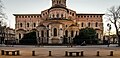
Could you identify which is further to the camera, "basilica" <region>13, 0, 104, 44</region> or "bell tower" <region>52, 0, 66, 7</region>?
"bell tower" <region>52, 0, 66, 7</region>

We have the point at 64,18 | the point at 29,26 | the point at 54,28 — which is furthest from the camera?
the point at 29,26

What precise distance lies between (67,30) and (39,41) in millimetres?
10993

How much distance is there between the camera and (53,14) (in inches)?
3959

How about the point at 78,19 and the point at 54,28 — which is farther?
the point at 78,19

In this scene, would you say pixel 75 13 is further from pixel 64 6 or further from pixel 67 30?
pixel 67 30

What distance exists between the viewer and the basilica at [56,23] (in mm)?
92156

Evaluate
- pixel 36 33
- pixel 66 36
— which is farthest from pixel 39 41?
pixel 66 36

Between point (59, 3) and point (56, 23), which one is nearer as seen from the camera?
point (56, 23)

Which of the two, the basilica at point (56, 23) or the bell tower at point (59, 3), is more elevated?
the bell tower at point (59, 3)

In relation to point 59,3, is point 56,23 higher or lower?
lower

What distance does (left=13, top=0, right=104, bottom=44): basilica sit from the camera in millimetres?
92156

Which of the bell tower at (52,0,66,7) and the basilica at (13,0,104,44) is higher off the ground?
the bell tower at (52,0,66,7)

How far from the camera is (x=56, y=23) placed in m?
91.8

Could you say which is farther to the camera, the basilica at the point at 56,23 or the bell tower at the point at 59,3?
the bell tower at the point at 59,3
